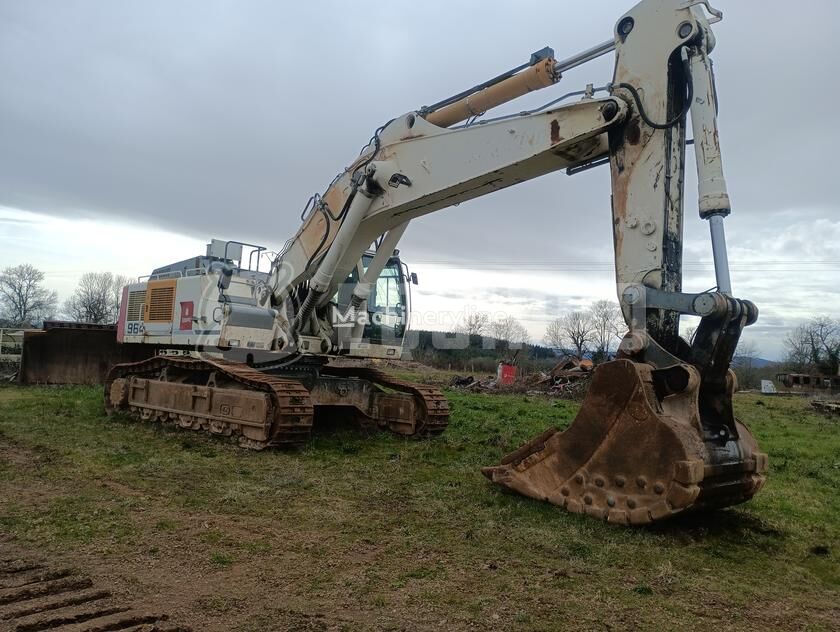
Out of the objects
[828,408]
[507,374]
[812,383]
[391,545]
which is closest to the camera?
[391,545]

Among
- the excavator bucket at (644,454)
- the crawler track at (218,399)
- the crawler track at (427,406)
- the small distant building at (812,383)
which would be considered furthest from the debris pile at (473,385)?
the small distant building at (812,383)

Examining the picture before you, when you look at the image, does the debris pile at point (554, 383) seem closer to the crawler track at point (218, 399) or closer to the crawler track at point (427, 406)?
the crawler track at point (427, 406)

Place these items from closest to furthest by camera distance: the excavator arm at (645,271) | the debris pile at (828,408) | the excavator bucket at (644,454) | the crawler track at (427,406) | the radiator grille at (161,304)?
the excavator bucket at (644,454)
the excavator arm at (645,271)
the crawler track at (427,406)
the radiator grille at (161,304)
the debris pile at (828,408)

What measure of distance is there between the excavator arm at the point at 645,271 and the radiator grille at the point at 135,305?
22.7ft

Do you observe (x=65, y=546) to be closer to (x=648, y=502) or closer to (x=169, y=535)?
(x=169, y=535)

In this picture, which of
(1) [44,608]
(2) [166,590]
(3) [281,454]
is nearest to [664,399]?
(2) [166,590]

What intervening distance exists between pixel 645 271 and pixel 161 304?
8347 mm

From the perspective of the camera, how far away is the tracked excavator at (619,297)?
4973 mm

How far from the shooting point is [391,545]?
471 centimetres

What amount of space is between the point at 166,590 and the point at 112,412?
27.2ft

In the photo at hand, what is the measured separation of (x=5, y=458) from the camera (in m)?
7.41

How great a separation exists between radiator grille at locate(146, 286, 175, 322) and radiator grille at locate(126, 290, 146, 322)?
41 cm

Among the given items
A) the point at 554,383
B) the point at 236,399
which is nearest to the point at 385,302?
the point at 236,399

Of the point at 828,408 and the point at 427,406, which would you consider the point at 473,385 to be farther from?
the point at 427,406
